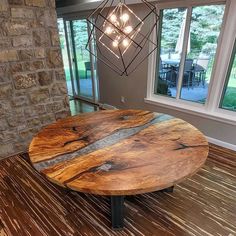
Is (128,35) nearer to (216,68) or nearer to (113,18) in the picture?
(113,18)

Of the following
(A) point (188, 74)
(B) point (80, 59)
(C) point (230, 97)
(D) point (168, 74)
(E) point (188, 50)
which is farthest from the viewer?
(B) point (80, 59)

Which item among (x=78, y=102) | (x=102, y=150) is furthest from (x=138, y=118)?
(x=78, y=102)

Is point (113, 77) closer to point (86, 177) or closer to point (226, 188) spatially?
point (226, 188)

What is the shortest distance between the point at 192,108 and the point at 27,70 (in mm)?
2509

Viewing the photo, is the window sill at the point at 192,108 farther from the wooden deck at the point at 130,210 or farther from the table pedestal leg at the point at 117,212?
the table pedestal leg at the point at 117,212

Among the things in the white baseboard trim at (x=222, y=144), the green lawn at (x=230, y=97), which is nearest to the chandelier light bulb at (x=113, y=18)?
the green lawn at (x=230, y=97)

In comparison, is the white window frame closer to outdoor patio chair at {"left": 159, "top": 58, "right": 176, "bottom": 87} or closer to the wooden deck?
outdoor patio chair at {"left": 159, "top": 58, "right": 176, "bottom": 87}

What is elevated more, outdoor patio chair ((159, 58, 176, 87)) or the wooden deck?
outdoor patio chair ((159, 58, 176, 87))

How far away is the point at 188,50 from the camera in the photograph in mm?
3020

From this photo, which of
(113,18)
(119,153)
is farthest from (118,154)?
(113,18)

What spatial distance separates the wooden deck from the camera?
171 centimetres

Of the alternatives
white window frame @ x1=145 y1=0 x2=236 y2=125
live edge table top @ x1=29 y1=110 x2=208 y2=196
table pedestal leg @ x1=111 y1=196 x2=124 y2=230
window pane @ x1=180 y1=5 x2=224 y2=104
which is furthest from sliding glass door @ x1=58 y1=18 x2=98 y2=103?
table pedestal leg @ x1=111 y1=196 x2=124 y2=230

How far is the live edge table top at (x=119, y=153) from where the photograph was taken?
114 cm

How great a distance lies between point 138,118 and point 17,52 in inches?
71.6
